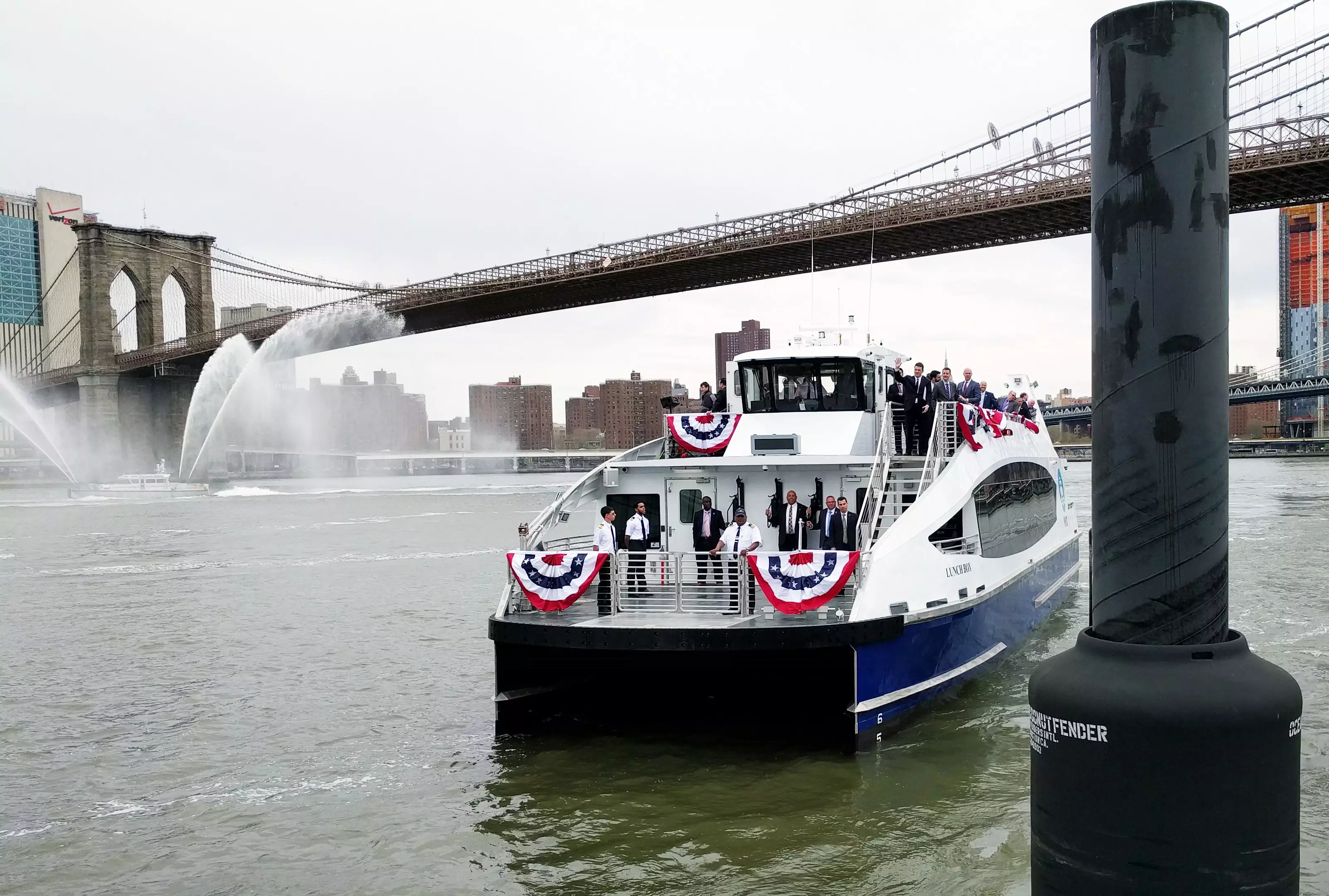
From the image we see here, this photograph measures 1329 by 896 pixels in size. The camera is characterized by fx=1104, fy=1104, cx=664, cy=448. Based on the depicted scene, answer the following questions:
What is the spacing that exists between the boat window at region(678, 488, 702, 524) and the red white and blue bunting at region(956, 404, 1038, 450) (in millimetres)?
3045

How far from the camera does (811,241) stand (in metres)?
56.0

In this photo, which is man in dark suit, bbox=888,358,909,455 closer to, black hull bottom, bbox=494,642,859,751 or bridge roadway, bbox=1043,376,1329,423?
black hull bottom, bbox=494,642,859,751

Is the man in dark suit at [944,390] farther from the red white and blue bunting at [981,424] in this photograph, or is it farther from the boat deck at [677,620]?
the boat deck at [677,620]

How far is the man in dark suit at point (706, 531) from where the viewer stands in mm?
11969

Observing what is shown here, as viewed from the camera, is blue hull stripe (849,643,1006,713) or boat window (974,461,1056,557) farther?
boat window (974,461,1056,557)

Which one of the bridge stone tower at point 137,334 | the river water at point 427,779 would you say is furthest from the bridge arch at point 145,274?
the river water at point 427,779

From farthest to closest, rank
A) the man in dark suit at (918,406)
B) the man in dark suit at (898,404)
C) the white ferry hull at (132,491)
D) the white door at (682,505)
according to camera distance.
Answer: the white ferry hull at (132,491)
the man in dark suit at (898,404)
the man in dark suit at (918,406)
the white door at (682,505)

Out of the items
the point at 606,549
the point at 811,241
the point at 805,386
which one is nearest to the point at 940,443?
the point at 805,386

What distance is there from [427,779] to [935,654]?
191 inches

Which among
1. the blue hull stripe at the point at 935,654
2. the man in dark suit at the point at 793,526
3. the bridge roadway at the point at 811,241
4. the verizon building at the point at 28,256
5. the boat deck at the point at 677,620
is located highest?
the verizon building at the point at 28,256

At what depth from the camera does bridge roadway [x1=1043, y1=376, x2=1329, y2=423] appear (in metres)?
81.5

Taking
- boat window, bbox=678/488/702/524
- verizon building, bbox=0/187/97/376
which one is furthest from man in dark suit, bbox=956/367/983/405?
verizon building, bbox=0/187/97/376

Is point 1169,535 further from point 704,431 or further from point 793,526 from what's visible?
point 704,431

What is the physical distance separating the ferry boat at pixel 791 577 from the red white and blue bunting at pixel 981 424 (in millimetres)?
28
